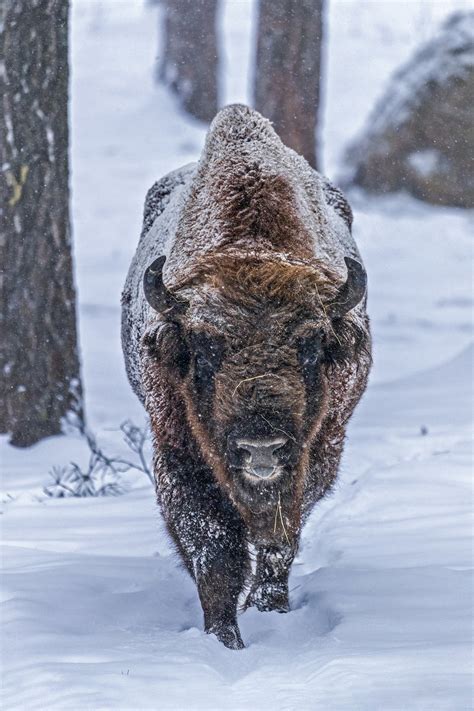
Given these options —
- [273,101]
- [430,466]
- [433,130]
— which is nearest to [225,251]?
[430,466]

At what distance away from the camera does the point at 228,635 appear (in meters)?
4.39

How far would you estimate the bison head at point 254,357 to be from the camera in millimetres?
4133

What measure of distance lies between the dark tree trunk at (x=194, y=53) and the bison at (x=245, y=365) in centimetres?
1334

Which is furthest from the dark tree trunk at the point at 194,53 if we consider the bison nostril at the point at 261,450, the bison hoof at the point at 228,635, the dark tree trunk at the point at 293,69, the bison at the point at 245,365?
the bison nostril at the point at 261,450

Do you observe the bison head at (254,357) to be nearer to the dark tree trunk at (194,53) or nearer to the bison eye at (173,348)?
the bison eye at (173,348)

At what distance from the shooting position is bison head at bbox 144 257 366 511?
163 inches

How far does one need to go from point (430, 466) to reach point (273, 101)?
5191 millimetres

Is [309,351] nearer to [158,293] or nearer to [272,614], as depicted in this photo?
[158,293]

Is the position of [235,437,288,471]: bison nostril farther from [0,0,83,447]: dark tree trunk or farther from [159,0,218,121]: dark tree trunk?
[159,0,218,121]: dark tree trunk

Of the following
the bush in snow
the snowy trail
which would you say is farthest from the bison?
the bush in snow

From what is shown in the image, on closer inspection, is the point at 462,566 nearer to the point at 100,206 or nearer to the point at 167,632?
the point at 167,632

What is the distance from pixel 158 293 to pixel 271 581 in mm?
1366

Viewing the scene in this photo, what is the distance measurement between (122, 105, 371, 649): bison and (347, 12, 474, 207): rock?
457 inches

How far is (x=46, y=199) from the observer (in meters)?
6.98
